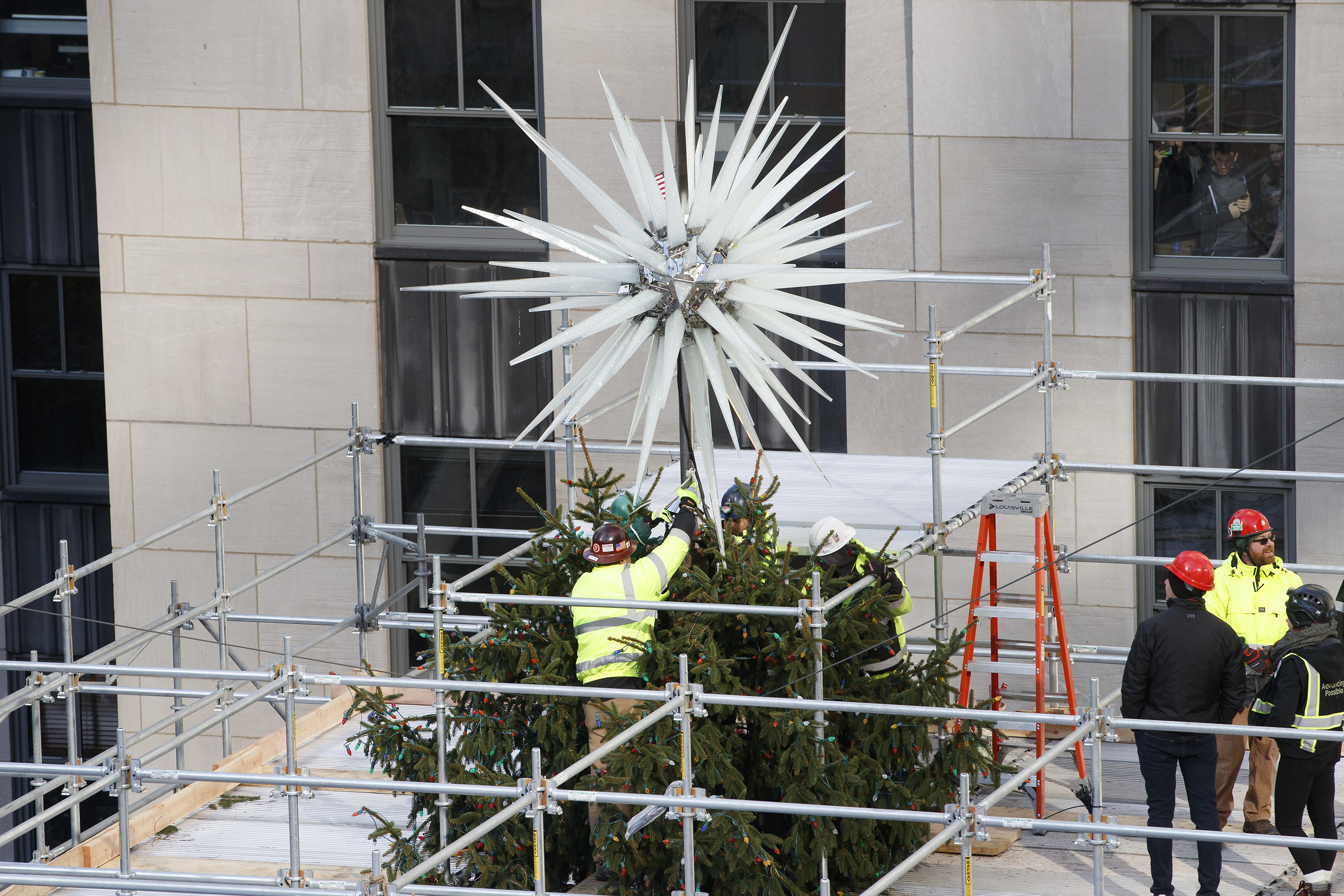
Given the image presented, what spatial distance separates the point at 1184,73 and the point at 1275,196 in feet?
4.29

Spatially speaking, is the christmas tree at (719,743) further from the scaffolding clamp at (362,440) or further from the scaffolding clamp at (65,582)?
the scaffolding clamp at (362,440)

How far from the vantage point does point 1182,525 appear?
1542 cm

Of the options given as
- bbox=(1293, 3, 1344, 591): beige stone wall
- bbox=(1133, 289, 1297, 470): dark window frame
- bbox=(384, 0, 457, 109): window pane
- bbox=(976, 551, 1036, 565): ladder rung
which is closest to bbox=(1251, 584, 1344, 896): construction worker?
bbox=(976, 551, 1036, 565): ladder rung

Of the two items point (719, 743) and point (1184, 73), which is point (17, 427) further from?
point (1184, 73)

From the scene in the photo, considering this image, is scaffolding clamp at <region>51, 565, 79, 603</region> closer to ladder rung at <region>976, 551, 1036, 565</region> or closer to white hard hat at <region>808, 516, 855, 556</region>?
white hard hat at <region>808, 516, 855, 556</region>

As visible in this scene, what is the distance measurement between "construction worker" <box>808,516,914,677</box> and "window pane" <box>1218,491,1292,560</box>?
534 cm

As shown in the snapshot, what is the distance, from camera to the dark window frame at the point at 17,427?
18.7 meters

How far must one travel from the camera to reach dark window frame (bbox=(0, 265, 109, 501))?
1870cm

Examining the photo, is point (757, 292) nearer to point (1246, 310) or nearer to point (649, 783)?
point (649, 783)

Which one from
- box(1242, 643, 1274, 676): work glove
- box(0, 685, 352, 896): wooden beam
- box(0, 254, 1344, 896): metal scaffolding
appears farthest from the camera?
box(0, 685, 352, 896): wooden beam

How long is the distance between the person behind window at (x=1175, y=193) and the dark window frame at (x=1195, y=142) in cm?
8

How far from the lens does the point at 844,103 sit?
15.9 meters

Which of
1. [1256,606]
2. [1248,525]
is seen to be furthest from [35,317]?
[1256,606]

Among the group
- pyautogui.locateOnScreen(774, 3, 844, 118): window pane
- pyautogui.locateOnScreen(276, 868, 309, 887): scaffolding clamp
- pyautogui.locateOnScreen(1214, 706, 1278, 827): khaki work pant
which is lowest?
pyautogui.locateOnScreen(276, 868, 309, 887): scaffolding clamp
